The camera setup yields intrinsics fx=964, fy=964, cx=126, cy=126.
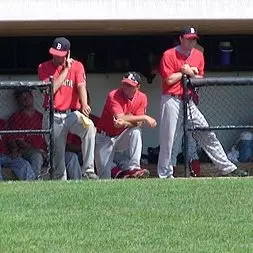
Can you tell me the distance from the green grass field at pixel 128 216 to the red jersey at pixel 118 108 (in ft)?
3.98

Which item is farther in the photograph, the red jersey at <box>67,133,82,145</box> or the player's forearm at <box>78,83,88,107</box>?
the red jersey at <box>67,133,82,145</box>

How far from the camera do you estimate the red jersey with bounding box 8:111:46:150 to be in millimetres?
12272

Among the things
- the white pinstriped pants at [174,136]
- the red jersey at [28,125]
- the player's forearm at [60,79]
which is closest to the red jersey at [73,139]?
the red jersey at [28,125]

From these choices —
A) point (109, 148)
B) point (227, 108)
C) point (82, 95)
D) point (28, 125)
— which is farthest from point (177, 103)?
point (227, 108)

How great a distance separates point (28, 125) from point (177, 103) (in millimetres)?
2140

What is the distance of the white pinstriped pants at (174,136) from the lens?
459 inches

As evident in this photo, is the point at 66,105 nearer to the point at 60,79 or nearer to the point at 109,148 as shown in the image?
the point at 60,79

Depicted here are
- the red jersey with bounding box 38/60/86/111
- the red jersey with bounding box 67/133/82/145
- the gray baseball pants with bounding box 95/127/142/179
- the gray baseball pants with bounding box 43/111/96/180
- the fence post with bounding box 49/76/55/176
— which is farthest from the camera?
the red jersey with bounding box 67/133/82/145

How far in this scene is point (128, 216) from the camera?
873 cm

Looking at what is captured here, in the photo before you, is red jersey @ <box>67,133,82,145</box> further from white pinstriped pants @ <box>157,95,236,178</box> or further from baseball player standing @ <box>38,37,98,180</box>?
white pinstriped pants @ <box>157,95,236,178</box>

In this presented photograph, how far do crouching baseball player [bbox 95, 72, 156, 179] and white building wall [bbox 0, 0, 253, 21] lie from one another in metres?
1.04

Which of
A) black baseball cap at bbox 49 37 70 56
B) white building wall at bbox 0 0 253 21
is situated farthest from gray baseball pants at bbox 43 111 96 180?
white building wall at bbox 0 0 253 21

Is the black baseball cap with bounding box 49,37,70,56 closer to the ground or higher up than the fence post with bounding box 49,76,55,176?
higher up

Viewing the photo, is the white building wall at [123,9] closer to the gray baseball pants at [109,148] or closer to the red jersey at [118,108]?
the red jersey at [118,108]
